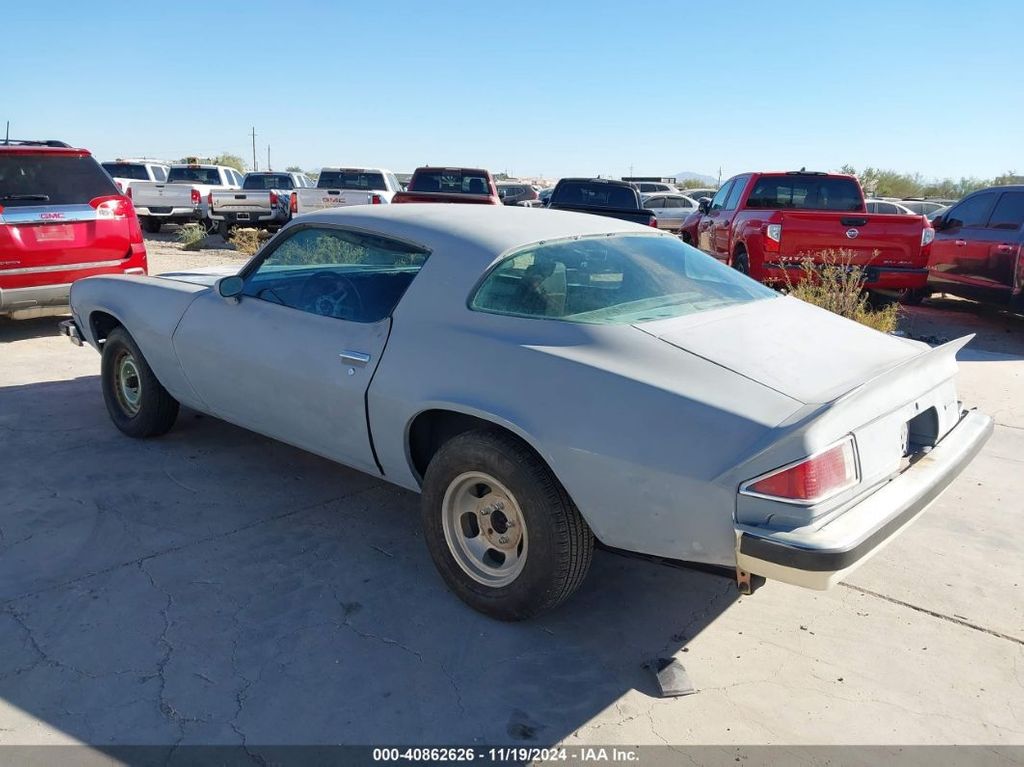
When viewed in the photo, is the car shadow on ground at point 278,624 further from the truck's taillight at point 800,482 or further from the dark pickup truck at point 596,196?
the dark pickup truck at point 596,196

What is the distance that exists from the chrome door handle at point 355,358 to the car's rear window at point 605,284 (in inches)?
21.8

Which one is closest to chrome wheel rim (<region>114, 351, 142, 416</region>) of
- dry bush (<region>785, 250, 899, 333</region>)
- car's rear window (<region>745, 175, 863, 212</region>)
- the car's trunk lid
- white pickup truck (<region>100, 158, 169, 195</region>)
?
the car's trunk lid

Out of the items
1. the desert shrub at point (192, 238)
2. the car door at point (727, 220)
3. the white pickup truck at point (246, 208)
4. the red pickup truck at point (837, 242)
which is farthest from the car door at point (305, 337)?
the white pickup truck at point (246, 208)

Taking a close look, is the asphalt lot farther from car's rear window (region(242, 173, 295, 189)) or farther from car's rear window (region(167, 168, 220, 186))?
car's rear window (region(242, 173, 295, 189))

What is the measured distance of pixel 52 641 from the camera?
3.09 meters

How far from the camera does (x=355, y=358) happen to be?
3635 millimetres

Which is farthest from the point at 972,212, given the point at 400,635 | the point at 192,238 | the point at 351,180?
the point at 192,238

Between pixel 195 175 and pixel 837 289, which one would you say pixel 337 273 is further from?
pixel 195 175

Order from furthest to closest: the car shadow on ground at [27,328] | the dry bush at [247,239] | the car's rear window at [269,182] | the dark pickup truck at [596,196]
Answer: the car's rear window at [269,182] → the dry bush at [247,239] → the dark pickup truck at [596,196] → the car shadow on ground at [27,328]

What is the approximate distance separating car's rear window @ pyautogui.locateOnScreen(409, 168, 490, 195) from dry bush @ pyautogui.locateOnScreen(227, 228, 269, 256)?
3841 mm

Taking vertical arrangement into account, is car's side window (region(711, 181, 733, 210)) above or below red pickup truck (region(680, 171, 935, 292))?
above

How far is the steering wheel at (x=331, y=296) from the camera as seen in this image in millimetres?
3902

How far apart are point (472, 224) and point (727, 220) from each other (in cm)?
796

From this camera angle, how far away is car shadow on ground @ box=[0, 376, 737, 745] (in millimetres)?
2719
